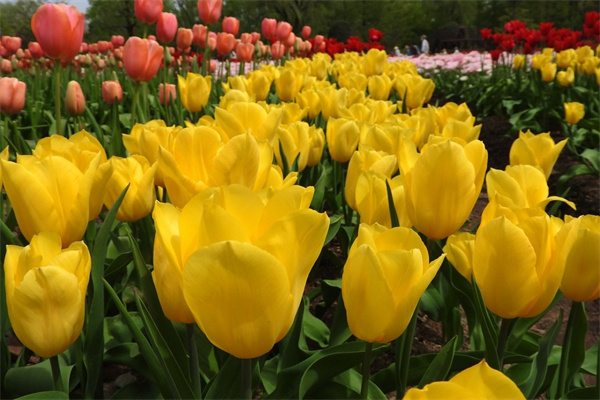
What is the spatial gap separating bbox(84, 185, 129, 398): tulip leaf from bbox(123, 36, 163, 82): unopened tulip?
1283 millimetres

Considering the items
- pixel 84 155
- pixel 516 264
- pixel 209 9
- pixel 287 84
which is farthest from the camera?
pixel 209 9

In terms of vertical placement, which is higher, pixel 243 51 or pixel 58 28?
pixel 58 28

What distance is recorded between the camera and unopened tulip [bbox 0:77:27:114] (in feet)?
7.41

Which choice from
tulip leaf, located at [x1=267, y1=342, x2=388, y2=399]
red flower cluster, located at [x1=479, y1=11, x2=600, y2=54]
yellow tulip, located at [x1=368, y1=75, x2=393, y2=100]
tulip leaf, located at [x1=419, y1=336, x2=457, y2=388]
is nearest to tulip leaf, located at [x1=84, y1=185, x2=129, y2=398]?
tulip leaf, located at [x1=267, y1=342, x2=388, y2=399]

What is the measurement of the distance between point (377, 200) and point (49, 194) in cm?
63

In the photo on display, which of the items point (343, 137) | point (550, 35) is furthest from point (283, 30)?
point (343, 137)

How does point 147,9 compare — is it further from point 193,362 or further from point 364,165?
point 193,362

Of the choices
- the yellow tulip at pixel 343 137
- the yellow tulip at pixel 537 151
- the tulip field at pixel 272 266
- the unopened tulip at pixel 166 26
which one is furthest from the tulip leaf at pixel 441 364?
the unopened tulip at pixel 166 26

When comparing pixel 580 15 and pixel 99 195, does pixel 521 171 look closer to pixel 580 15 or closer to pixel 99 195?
pixel 99 195

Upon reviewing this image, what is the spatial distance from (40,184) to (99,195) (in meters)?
0.16

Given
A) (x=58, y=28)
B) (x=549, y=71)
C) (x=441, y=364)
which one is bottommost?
(x=549, y=71)

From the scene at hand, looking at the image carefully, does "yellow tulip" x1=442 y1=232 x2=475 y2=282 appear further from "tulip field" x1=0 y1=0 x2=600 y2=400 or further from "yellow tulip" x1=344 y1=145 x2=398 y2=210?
"yellow tulip" x1=344 y1=145 x2=398 y2=210

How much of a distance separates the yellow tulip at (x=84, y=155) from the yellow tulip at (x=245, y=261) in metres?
0.46

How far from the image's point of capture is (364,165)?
1478 millimetres
